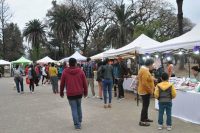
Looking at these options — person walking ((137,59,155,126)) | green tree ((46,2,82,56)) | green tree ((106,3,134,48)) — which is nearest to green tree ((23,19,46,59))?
green tree ((46,2,82,56))

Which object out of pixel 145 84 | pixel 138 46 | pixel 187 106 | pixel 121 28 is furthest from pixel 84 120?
pixel 121 28

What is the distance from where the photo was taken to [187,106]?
1066cm

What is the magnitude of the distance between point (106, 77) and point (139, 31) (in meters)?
39.6

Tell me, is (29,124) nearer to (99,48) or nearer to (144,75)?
(144,75)

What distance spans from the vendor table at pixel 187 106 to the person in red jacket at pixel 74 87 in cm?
297

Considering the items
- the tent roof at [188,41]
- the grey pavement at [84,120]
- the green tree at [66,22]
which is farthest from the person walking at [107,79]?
the green tree at [66,22]

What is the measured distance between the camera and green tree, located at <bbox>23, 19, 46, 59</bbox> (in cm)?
8388

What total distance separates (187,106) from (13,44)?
81649mm

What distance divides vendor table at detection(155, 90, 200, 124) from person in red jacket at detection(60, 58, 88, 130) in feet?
9.74

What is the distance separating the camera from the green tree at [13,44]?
86169 millimetres

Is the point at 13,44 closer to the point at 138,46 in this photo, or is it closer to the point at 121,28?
the point at 121,28

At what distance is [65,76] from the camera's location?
9.77 metres

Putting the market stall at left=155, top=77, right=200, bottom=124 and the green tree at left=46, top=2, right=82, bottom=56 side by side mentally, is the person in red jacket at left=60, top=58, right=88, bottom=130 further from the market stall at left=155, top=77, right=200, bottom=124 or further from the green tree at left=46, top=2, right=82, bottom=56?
the green tree at left=46, top=2, right=82, bottom=56

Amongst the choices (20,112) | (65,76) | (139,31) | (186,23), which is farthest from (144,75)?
(186,23)
